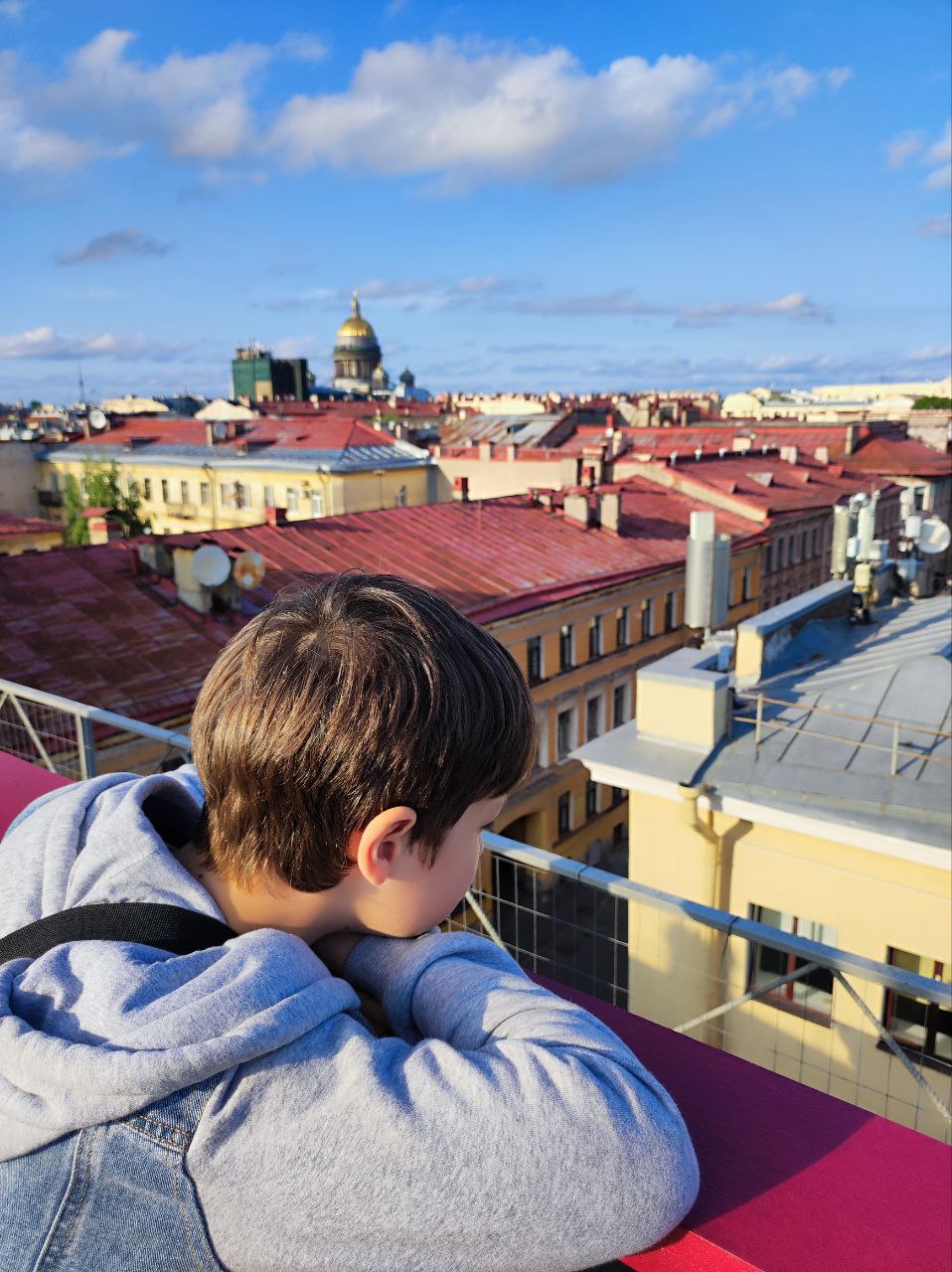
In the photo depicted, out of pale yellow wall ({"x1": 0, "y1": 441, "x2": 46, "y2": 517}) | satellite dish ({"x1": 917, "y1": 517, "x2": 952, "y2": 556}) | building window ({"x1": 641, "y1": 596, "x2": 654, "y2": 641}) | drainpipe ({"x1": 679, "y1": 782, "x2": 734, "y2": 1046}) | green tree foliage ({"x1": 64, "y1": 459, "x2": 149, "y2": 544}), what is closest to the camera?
drainpipe ({"x1": 679, "y1": 782, "x2": 734, "y2": 1046})

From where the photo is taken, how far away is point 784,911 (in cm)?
845

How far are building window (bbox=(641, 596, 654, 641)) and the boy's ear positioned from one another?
2312 cm

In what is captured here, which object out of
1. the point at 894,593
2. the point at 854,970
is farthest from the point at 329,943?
the point at 894,593

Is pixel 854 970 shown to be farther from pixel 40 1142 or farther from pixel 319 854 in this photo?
pixel 40 1142

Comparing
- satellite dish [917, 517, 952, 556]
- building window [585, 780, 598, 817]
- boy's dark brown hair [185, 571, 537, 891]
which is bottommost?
building window [585, 780, 598, 817]

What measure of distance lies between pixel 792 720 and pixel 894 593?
7.60 m

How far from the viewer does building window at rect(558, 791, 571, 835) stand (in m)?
22.0

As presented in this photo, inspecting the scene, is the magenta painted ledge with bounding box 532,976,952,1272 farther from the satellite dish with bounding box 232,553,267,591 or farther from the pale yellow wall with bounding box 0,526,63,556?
the pale yellow wall with bounding box 0,526,63,556

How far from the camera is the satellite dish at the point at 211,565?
603 inches

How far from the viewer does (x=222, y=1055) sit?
1.09m

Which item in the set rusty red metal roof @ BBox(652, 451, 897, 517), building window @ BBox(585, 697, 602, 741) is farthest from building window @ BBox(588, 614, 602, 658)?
rusty red metal roof @ BBox(652, 451, 897, 517)

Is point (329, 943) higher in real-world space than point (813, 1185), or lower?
higher

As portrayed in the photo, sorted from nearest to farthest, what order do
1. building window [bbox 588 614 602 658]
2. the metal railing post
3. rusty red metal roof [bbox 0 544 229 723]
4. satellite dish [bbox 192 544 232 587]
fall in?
the metal railing post, rusty red metal roof [bbox 0 544 229 723], satellite dish [bbox 192 544 232 587], building window [bbox 588 614 602 658]

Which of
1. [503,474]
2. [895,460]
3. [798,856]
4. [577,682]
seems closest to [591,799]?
[577,682]
